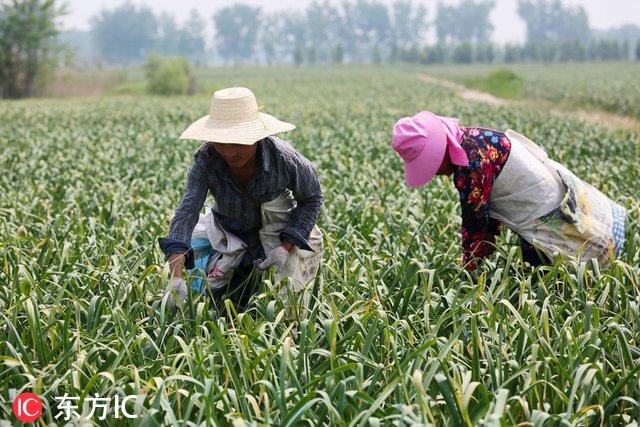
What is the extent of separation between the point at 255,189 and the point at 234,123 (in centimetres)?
38

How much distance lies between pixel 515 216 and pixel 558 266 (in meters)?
0.40

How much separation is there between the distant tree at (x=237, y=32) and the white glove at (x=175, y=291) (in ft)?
422

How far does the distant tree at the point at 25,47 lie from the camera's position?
3162 centimetres

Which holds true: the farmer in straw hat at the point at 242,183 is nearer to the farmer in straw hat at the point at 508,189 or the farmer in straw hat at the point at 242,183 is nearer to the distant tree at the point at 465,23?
the farmer in straw hat at the point at 508,189

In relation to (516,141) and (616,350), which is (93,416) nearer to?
(616,350)

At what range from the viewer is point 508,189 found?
3643 millimetres

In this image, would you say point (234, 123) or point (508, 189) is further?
point (508, 189)

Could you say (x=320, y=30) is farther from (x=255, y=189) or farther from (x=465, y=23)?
(x=255, y=189)

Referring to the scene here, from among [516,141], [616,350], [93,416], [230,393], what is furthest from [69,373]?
[516,141]

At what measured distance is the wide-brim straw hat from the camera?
311 centimetres

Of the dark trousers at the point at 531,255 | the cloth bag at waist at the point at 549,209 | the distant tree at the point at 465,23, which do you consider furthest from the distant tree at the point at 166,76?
the distant tree at the point at 465,23

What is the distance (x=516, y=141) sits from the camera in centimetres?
373

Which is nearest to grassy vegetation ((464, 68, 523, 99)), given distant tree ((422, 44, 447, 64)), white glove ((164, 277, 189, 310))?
white glove ((164, 277, 189, 310))

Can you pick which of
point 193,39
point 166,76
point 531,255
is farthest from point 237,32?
point 531,255
